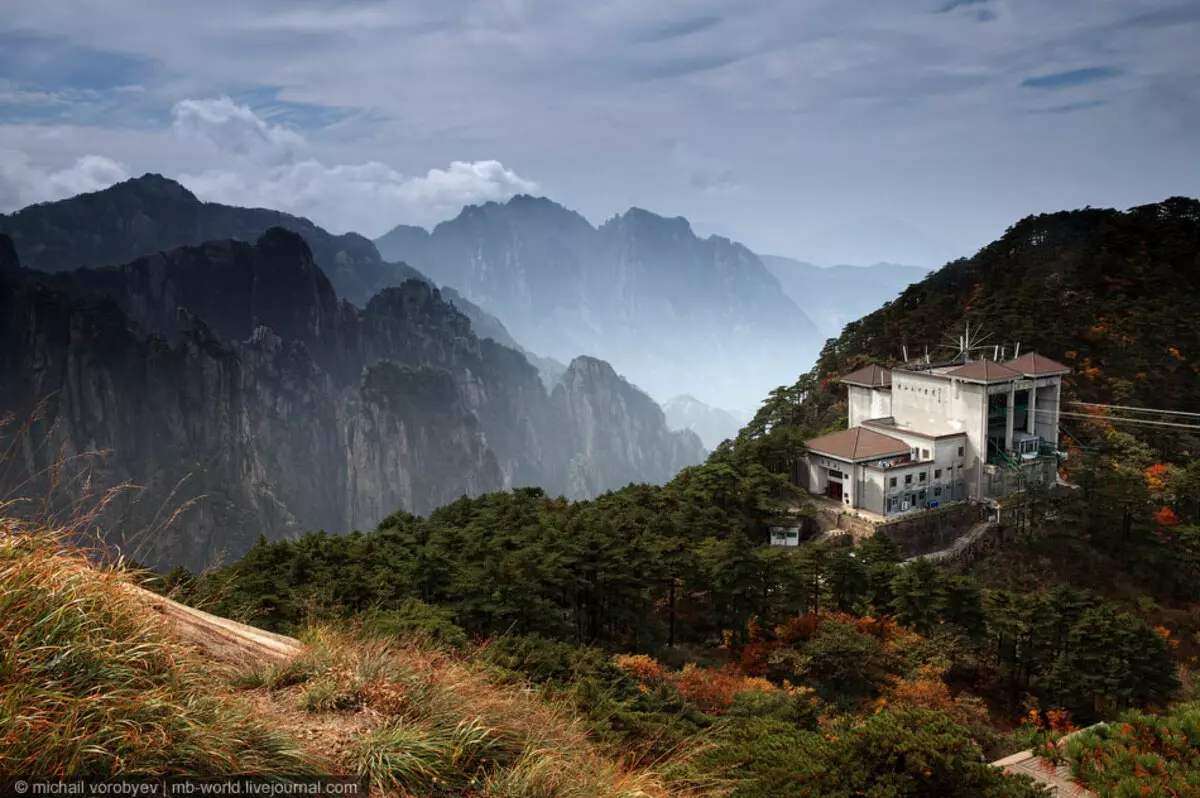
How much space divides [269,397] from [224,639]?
9061 cm

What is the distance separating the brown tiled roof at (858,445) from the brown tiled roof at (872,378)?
10.4ft

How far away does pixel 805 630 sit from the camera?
1841 centimetres

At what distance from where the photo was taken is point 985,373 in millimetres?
27844

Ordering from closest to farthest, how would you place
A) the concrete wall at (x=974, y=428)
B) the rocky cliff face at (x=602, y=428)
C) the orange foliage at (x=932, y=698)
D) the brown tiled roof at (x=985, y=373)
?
the orange foliage at (x=932, y=698), the brown tiled roof at (x=985, y=373), the concrete wall at (x=974, y=428), the rocky cliff face at (x=602, y=428)

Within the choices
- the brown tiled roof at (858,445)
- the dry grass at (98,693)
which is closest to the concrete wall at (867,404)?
the brown tiled roof at (858,445)

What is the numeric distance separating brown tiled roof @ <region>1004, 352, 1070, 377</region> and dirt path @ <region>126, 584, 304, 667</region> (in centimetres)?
3049

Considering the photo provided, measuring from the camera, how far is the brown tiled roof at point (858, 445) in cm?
2700

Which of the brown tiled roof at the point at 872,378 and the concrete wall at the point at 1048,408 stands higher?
the brown tiled roof at the point at 872,378

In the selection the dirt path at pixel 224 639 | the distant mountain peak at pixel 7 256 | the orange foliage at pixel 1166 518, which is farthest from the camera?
the distant mountain peak at pixel 7 256

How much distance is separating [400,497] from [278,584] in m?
82.7

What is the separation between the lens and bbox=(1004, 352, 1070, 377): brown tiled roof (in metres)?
29.1

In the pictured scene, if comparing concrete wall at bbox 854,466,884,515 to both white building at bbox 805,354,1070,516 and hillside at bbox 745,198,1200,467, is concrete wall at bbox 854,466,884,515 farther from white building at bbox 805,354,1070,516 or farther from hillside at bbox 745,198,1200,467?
hillside at bbox 745,198,1200,467

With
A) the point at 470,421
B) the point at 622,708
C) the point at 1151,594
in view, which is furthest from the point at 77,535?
the point at 470,421

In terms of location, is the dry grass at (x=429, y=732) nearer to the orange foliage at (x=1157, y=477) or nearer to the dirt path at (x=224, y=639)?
the dirt path at (x=224, y=639)
